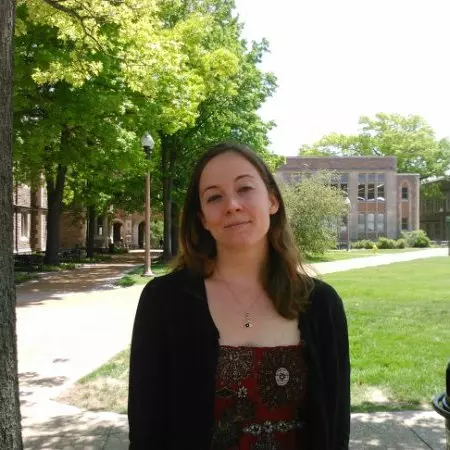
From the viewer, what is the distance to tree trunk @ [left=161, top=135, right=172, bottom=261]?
27328 millimetres

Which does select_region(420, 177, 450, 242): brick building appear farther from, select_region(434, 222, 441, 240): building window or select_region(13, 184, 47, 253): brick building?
select_region(13, 184, 47, 253): brick building

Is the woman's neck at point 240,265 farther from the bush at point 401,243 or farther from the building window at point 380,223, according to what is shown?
the building window at point 380,223

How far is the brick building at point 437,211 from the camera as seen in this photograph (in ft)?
263

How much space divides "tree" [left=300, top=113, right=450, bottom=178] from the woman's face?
79319 millimetres

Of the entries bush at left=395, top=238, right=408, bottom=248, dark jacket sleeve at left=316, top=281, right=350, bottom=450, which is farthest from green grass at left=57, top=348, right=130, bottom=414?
bush at left=395, top=238, right=408, bottom=248

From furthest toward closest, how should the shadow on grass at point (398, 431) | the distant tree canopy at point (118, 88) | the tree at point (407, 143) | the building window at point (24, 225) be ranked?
the tree at point (407, 143) < the building window at point (24, 225) < the distant tree canopy at point (118, 88) < the shadow on grass at point (398, 431)

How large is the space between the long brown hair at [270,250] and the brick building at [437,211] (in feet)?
268

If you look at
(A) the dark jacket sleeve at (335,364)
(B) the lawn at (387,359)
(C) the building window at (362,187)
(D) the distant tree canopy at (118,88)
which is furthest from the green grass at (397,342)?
(C) the building window at (362,187)

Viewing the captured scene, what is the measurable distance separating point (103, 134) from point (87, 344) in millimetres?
8677

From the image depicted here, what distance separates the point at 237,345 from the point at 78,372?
591 centimetres

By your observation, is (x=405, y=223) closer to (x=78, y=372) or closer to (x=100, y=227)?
(x=100, y=227)

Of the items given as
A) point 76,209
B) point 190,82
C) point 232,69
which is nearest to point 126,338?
point 190,82

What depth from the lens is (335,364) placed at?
2023 mm

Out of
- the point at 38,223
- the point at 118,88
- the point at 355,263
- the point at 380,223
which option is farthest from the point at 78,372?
the point at 380,223
